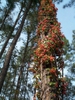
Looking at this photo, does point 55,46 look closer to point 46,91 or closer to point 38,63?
point 38,63

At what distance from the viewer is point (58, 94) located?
18.2 feet

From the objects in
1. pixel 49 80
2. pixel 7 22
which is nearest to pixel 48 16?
pixel 49 80

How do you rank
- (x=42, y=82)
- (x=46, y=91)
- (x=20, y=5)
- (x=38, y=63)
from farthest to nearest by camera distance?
1. (x=20, y=5)
2. (x=38, y=63)
3. (x=42, y=82)
4. (x=46, y=91)

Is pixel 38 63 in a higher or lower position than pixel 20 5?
lower

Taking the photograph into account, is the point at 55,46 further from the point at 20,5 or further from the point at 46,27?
the point at 20,5

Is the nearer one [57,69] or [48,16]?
[57,69]

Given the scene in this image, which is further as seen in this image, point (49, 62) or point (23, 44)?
point (23, 44)

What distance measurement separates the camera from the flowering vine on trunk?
5555mm

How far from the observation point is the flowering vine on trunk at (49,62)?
555 centimetres

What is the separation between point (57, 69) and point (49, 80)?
24.7 inches

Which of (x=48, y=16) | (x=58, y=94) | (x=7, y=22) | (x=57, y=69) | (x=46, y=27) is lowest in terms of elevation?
(x=58, y=94)

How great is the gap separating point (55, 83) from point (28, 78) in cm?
867

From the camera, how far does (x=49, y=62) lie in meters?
6.13

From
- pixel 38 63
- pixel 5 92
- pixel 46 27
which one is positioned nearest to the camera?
pixel 38 63
